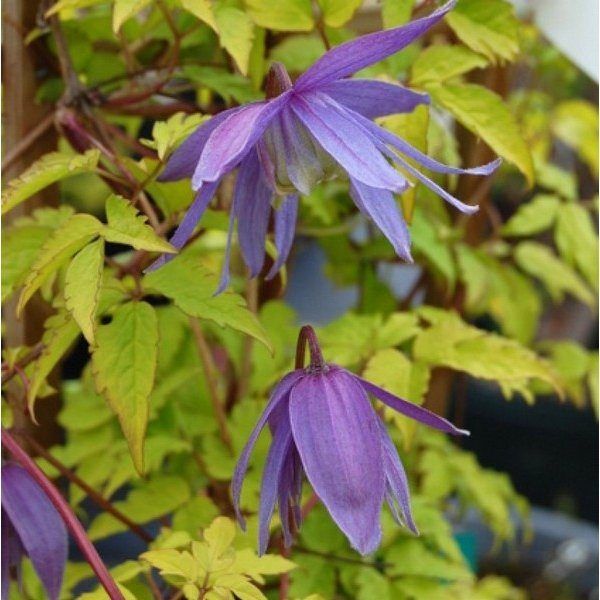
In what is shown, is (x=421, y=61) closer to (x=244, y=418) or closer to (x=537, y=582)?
(x=244, y=418)

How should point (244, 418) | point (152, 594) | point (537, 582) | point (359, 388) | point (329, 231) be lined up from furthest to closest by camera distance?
point (537, 582) → point (329, 231) → point (244, 418) → point (152, 594) → point (359, 388)

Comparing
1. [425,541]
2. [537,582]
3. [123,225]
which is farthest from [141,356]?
[537,582]

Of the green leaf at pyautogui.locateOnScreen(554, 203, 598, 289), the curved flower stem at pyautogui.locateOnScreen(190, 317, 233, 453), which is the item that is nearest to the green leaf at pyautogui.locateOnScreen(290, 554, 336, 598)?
the curved flower stem at pyautogui.locateOnScreen(190, 317, 233, 453)

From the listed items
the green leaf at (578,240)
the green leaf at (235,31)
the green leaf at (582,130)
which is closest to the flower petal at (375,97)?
the green leaf at (235,31)

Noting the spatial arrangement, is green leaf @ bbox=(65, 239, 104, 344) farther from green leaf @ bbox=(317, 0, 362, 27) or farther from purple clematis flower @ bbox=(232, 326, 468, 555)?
green leaf @ bbox=(317, 0, 362, 27)

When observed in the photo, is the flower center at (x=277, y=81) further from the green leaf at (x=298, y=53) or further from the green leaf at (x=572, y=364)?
the green leaf at (x=572, y=364)

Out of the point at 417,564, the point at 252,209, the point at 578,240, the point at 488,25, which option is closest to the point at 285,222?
the point at 252,209
